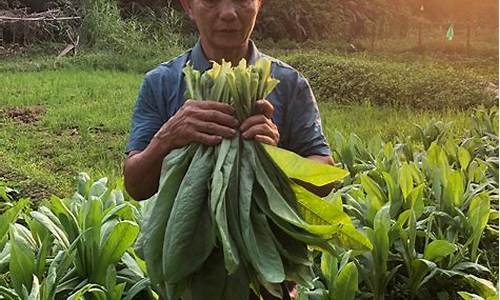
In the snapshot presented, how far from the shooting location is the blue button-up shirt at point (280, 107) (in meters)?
1.25

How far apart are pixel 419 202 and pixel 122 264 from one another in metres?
0.93

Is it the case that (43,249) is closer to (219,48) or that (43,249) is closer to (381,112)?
(219,48)

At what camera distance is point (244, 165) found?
102 centimetres

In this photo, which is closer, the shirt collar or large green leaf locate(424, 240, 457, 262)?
the shirt collar

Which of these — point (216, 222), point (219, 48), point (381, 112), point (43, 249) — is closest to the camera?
point (216, 222)

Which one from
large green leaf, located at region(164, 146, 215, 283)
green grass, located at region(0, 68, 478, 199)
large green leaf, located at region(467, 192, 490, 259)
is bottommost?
green grass, located at region(0, 68, 478, 199)

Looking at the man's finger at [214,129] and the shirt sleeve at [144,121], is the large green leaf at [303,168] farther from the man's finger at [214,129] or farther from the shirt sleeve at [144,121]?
the shirt sleeve at [144,121]

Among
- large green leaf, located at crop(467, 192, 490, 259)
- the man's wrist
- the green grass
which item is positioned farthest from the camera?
the green grass

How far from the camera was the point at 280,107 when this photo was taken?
49.3 inches

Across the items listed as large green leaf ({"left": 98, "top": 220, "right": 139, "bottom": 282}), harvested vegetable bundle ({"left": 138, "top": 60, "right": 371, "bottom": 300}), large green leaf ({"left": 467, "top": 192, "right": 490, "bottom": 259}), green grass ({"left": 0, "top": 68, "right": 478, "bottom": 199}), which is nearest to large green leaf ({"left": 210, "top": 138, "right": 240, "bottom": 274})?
harvested vegetable bundle ({"left": 138, "top": 60, "right": 371, "bottom": 300})

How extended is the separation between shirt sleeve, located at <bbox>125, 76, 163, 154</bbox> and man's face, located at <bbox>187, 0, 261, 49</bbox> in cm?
13

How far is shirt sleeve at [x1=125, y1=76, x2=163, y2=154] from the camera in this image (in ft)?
4.04

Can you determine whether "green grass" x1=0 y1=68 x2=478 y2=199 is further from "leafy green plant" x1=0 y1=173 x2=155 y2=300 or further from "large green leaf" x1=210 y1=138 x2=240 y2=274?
"large green leaf" x1=210 y1=138 x2=240 y2=274

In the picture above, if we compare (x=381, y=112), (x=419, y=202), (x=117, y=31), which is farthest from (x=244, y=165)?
(x=117, y=31)
